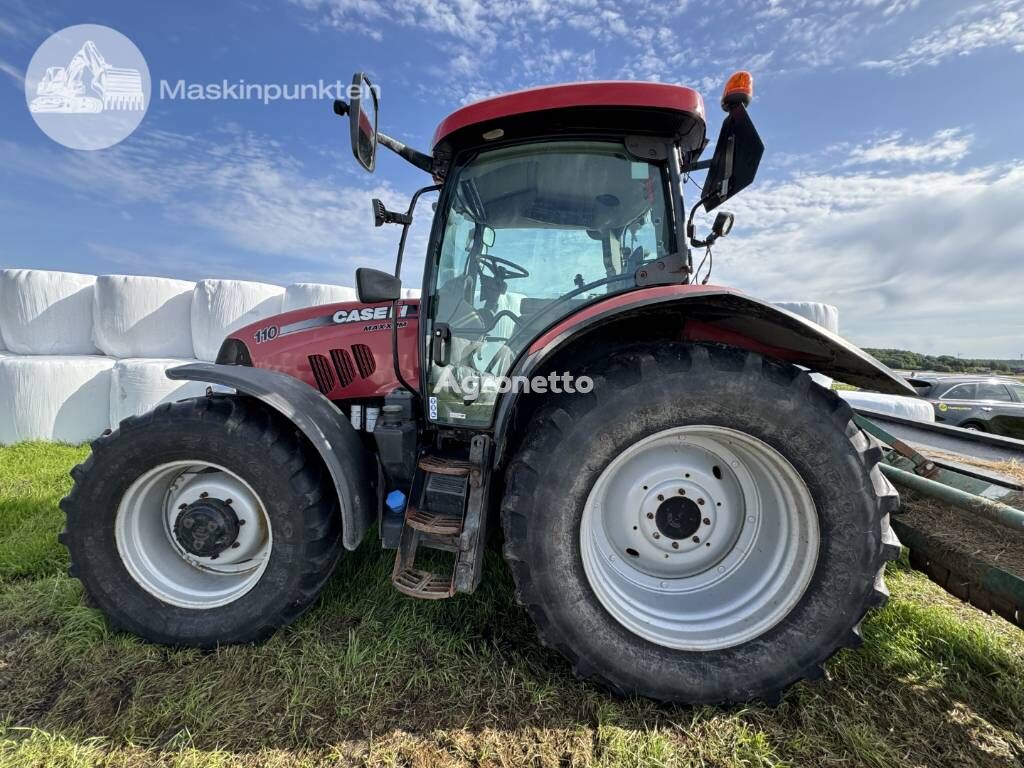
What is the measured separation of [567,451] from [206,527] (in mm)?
1505

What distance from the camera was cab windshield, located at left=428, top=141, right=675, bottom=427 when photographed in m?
1.95

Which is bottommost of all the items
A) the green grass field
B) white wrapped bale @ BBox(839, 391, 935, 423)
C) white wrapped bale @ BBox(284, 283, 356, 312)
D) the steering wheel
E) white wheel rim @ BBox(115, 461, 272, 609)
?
the green grass field

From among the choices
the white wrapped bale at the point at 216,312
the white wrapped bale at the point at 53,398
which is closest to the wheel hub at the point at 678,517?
the white wrapped bale at the point at 216,312

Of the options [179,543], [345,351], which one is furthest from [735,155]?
[179,543]

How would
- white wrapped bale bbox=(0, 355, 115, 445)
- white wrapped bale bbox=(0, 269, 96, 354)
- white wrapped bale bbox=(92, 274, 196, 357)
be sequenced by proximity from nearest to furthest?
white wrapped bale bbox=(0, 355, 115, 445) → white wrapped bale bbox=(0, 269, 96, 354) → white wrapped bale bbox=(92, 274, 196, 357)

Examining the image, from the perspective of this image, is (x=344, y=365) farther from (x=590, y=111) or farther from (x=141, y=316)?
(x=141, y=316)

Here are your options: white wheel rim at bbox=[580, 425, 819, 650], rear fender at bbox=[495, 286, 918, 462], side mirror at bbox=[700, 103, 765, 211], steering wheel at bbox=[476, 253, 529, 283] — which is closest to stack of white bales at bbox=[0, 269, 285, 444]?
steering wheel at bbox=[476, 253, 529, 283]

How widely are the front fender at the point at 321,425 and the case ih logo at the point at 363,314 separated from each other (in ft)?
1.60

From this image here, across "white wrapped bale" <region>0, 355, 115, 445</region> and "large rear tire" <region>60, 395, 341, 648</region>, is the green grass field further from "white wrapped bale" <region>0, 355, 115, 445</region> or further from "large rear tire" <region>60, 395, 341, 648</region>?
"white wrapped bale" <region>0, 355, 115, 445</region>

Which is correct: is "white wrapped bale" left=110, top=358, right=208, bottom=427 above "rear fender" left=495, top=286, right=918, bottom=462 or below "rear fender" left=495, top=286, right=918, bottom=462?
below

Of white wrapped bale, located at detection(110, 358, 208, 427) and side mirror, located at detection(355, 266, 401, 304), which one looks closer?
side mirror, located at detection(355, 266, 401, 304)

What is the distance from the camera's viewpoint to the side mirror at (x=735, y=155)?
173 centimetres

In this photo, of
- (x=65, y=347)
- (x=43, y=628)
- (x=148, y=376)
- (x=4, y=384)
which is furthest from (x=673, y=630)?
(x=65, y=347)

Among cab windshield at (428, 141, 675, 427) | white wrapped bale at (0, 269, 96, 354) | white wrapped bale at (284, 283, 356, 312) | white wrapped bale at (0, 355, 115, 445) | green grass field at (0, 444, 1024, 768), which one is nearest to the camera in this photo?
green grass field at (0, 444, 1024, 768)
